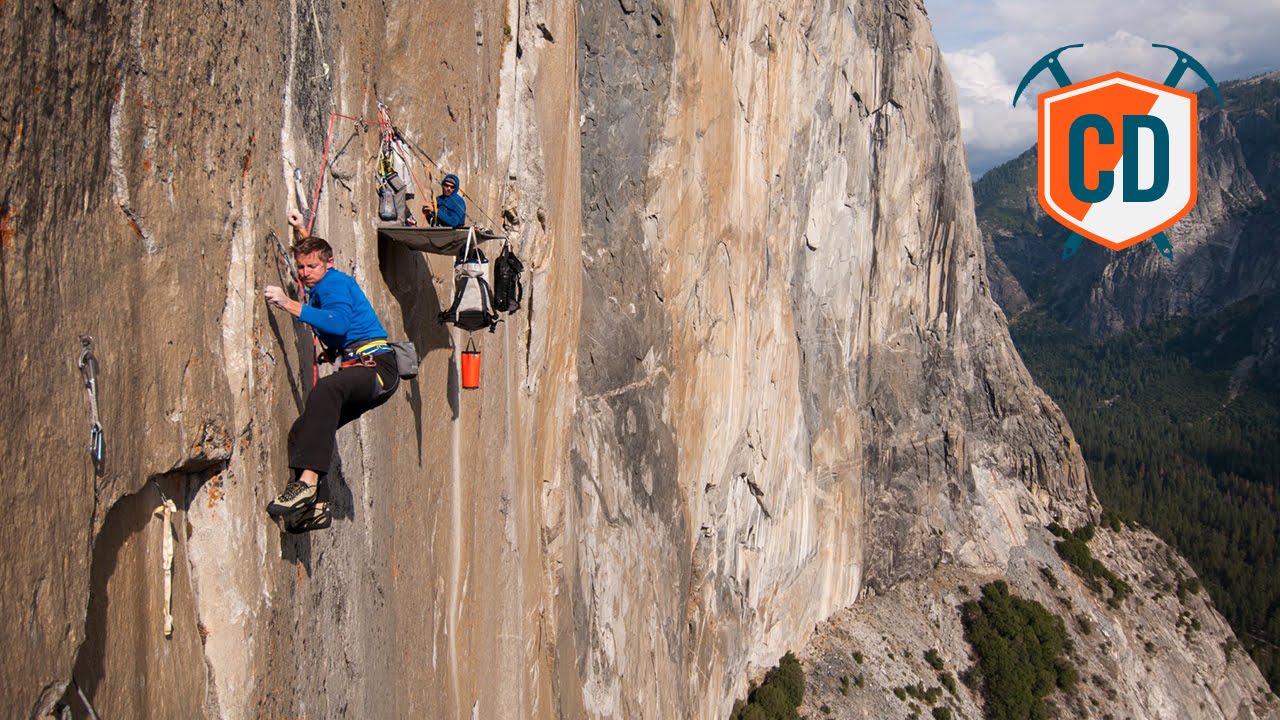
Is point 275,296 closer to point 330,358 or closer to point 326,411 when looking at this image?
point 326,411

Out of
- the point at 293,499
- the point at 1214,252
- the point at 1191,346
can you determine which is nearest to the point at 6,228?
the point at 293,499

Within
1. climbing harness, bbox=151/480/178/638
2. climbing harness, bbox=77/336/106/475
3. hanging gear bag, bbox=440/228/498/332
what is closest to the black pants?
climbing harness, bbox=151/480/178/638

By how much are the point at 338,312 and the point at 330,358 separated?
56 centimetres

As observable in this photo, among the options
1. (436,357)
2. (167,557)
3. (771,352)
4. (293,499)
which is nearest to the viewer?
(167,557)

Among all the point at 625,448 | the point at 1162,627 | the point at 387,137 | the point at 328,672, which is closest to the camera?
the point at 328,672

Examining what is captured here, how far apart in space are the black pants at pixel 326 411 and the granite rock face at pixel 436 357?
0.24 m

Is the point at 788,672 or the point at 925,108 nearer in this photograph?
the point at 788,672

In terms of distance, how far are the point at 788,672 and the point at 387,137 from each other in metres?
29.6

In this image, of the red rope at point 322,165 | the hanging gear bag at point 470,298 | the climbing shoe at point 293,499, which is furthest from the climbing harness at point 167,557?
the hanging gear bag at point 470,298

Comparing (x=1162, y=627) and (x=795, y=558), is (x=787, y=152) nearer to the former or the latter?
(x=795, y=558)

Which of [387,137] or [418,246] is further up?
[387,137]

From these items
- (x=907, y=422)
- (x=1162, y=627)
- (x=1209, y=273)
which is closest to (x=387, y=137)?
(x=907, y=422)

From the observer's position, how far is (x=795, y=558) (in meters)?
34.1

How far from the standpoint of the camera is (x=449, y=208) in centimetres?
833
